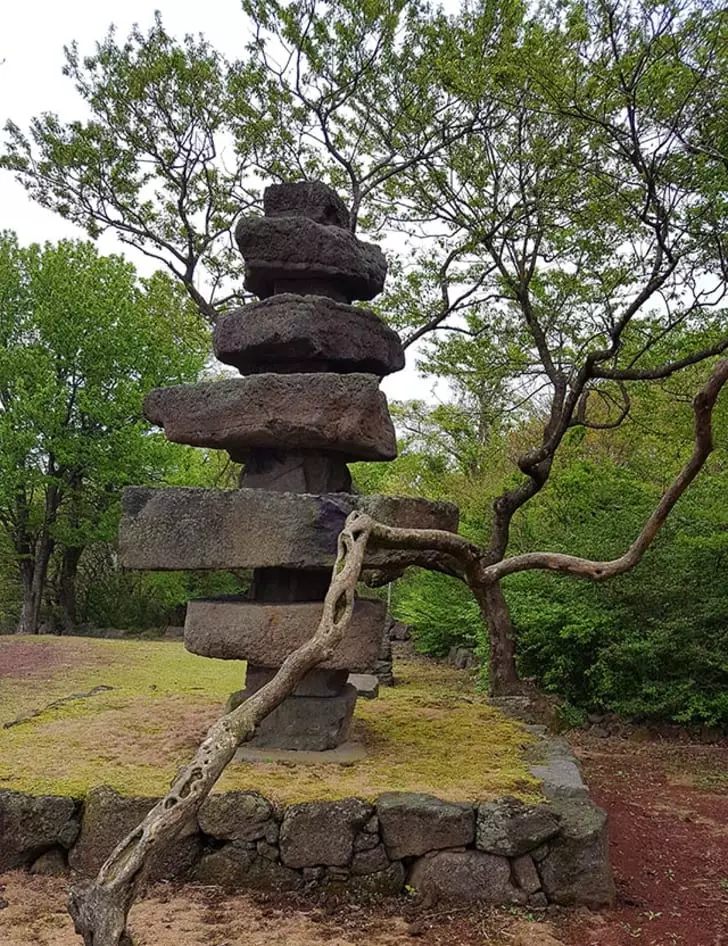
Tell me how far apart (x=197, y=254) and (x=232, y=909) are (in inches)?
435

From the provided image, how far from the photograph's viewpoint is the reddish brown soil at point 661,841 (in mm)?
4344

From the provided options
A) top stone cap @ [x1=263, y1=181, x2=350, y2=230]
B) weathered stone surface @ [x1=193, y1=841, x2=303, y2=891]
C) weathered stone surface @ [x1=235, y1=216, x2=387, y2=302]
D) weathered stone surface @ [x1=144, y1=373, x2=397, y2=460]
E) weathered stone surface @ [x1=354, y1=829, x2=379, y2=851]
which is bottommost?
weathered stone surface @ [x1=193, y1=841, x2=303, y2=891]

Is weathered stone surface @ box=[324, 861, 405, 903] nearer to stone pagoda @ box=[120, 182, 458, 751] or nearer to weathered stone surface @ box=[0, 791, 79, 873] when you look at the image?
stone pagoda @ box=[120, 182, 458, 751]

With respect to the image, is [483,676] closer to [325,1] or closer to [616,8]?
[616,8]

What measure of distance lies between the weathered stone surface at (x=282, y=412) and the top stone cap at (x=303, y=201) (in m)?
1.61

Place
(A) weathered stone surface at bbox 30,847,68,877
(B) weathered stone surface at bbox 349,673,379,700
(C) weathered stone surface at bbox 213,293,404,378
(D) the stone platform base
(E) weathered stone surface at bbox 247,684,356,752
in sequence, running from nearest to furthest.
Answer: (A) weathered stone surface at bbox 30,847,68,877
(D) the stone platform base
(E) weathered stone surface at bbox 247,684,356,752
(C) weathered stone surface at bbox 213,293,404,378
(B) weathered stone surface at bbox 349,673,379,700

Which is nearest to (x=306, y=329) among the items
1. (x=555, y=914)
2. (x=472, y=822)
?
(x=472, y=822)

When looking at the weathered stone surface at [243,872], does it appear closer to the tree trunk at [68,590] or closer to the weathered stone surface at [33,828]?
the weathered stone surface at [33,828]

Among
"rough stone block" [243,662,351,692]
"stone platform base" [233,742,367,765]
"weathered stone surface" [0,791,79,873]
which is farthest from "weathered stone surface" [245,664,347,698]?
"weathered stone surface" [0,791,79,873]

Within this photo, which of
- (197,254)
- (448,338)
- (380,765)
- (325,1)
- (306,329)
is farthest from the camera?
(448,338)

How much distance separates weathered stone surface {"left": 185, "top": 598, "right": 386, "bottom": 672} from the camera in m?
5.90

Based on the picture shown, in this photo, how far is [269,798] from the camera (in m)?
4.77

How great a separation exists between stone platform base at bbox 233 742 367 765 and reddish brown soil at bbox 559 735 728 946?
188cm

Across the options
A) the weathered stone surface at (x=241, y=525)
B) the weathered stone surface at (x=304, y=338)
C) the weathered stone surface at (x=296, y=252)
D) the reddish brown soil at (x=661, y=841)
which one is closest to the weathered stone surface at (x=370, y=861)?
the reddish brown soil at (x=661, y=841)
